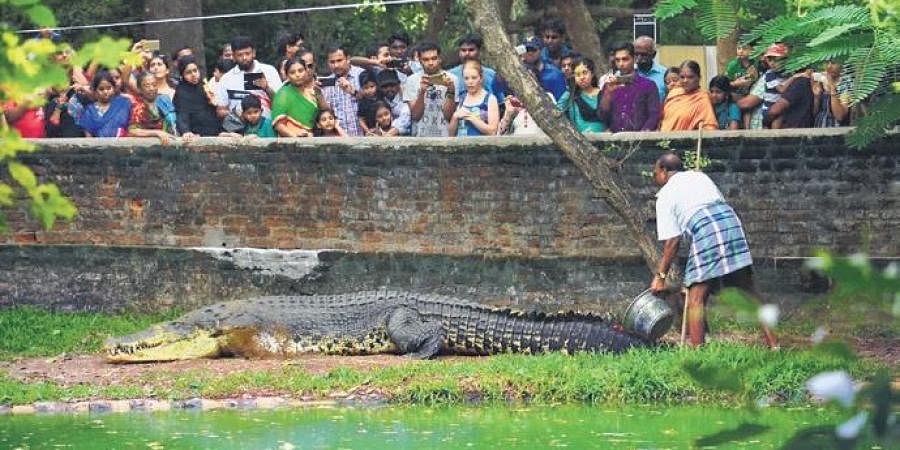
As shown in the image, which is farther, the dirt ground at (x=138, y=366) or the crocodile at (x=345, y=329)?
the crocodile at (x=345, y=329)

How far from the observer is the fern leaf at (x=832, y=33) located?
10469mm

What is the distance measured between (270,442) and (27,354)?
420cm

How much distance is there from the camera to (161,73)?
15.0 m

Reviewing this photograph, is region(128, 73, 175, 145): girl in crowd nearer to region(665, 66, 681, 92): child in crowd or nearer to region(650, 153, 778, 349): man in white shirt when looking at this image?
region(665, 66, 681, 92): child in crowd

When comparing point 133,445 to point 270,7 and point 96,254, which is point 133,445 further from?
point 270,7

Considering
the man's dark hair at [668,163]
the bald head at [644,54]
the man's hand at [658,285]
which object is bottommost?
the man's hand at [658,285]

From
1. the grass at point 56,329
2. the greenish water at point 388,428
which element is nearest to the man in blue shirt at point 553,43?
the grass at point 56,329

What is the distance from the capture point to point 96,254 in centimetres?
1462

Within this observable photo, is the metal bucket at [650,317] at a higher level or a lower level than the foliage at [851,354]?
lower

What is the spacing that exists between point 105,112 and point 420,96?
2.83m

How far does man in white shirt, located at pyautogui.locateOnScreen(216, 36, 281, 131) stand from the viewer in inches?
588

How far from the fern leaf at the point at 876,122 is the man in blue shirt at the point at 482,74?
126 inches

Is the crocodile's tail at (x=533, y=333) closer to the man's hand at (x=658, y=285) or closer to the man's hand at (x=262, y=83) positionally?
the man's hand at (x=658, y=285)

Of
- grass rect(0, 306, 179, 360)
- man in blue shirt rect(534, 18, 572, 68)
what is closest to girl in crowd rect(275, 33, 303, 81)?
man in blue shirt rect(534, 18, 572, 68)
